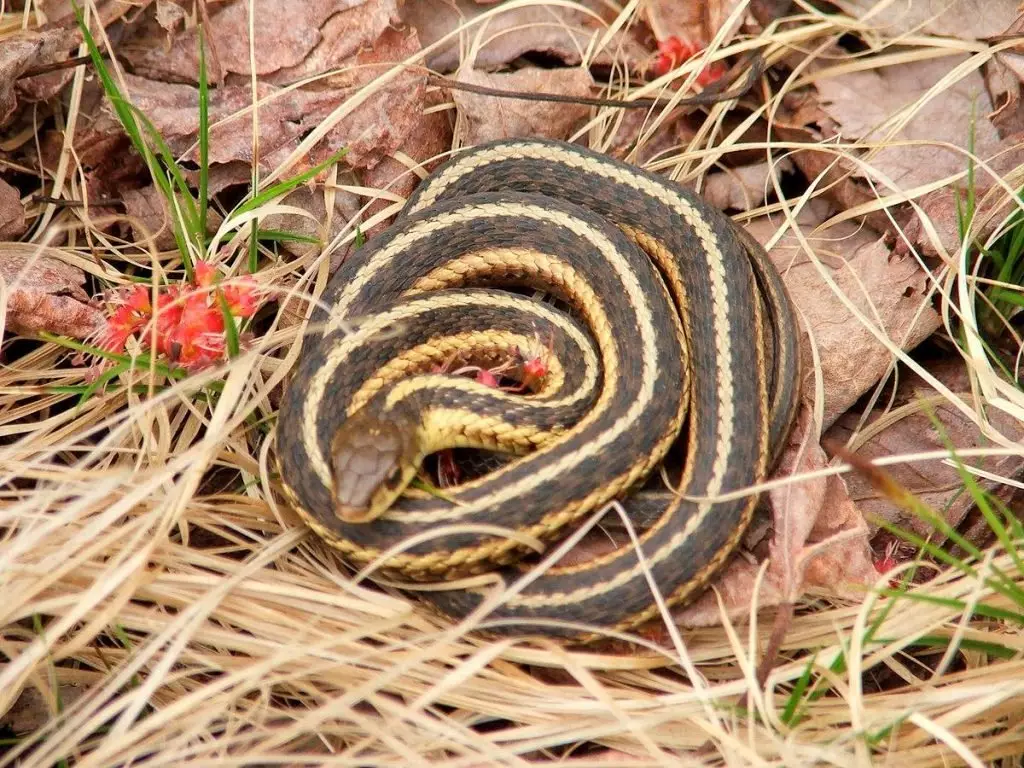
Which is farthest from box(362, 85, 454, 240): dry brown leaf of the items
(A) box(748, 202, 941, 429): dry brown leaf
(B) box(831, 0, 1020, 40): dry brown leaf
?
(B) box(831, 0, 1020, 40): dry brown leaf

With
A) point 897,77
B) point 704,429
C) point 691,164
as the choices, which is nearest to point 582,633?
point 704,429

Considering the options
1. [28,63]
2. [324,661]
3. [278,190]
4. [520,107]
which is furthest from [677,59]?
[324,661]

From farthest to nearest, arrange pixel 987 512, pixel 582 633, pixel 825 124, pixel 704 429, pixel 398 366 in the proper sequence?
pixel 825 124, pixel 398 366, pixel 704 429, pixel 582 633, pixel 987 512

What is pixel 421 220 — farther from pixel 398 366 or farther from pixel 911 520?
pixel 911 520

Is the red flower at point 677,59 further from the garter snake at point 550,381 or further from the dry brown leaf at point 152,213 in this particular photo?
the dry brown leaf at point 152,213

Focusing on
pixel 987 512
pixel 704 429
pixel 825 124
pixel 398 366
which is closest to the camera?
pixel 987 512
